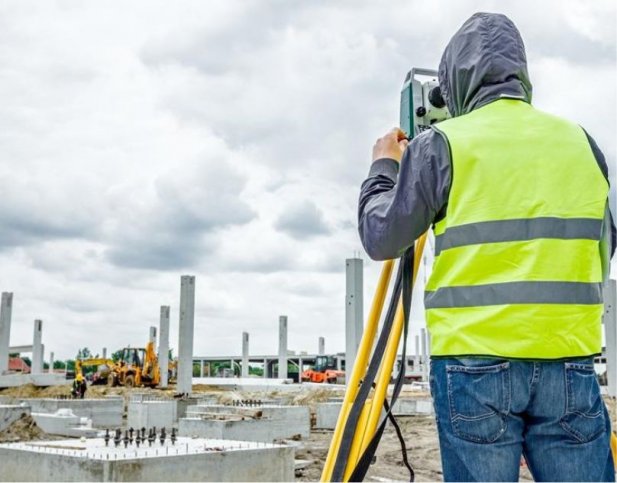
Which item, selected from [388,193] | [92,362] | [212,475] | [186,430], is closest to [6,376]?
[92,362]

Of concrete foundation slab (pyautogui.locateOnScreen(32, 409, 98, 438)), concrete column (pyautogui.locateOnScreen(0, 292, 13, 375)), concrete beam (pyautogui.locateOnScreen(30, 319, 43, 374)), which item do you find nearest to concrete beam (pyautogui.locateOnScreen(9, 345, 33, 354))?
concrete beam (pyautogui.locateOnScreen(30, 319, 43, 374))

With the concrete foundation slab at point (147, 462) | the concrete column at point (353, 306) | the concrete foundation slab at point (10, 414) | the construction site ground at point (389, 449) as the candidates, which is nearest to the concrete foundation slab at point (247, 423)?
the construction site ground at point (389, 449)

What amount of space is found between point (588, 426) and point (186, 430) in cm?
1004

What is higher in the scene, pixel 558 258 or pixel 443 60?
pixel 443 60

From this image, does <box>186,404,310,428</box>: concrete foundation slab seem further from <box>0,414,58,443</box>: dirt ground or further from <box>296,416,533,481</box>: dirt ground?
<box>0,414,58,443</box>: dirt ground

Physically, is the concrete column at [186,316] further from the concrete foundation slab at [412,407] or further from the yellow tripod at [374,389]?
the yellow tripod at [374,389]

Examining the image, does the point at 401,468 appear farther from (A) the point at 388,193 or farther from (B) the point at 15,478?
(A) the point at 388,193

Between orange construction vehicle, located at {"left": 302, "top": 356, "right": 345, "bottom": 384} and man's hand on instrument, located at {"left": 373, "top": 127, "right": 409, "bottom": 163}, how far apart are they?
33392 mm

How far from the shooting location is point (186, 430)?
10.8 m

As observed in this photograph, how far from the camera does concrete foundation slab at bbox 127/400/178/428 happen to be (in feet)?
48.1

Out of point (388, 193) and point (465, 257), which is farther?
point (388, 193)

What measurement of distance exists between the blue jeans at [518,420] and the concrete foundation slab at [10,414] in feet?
40.5

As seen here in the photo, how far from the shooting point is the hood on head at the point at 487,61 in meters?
1.54

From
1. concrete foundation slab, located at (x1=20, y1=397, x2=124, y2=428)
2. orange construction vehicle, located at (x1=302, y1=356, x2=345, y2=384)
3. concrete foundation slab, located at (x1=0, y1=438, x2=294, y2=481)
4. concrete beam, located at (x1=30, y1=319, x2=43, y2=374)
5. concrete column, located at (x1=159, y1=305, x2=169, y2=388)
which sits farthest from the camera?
orange construction vehicle, located at (x1=302, y1=356, x2=345, y2=384)
